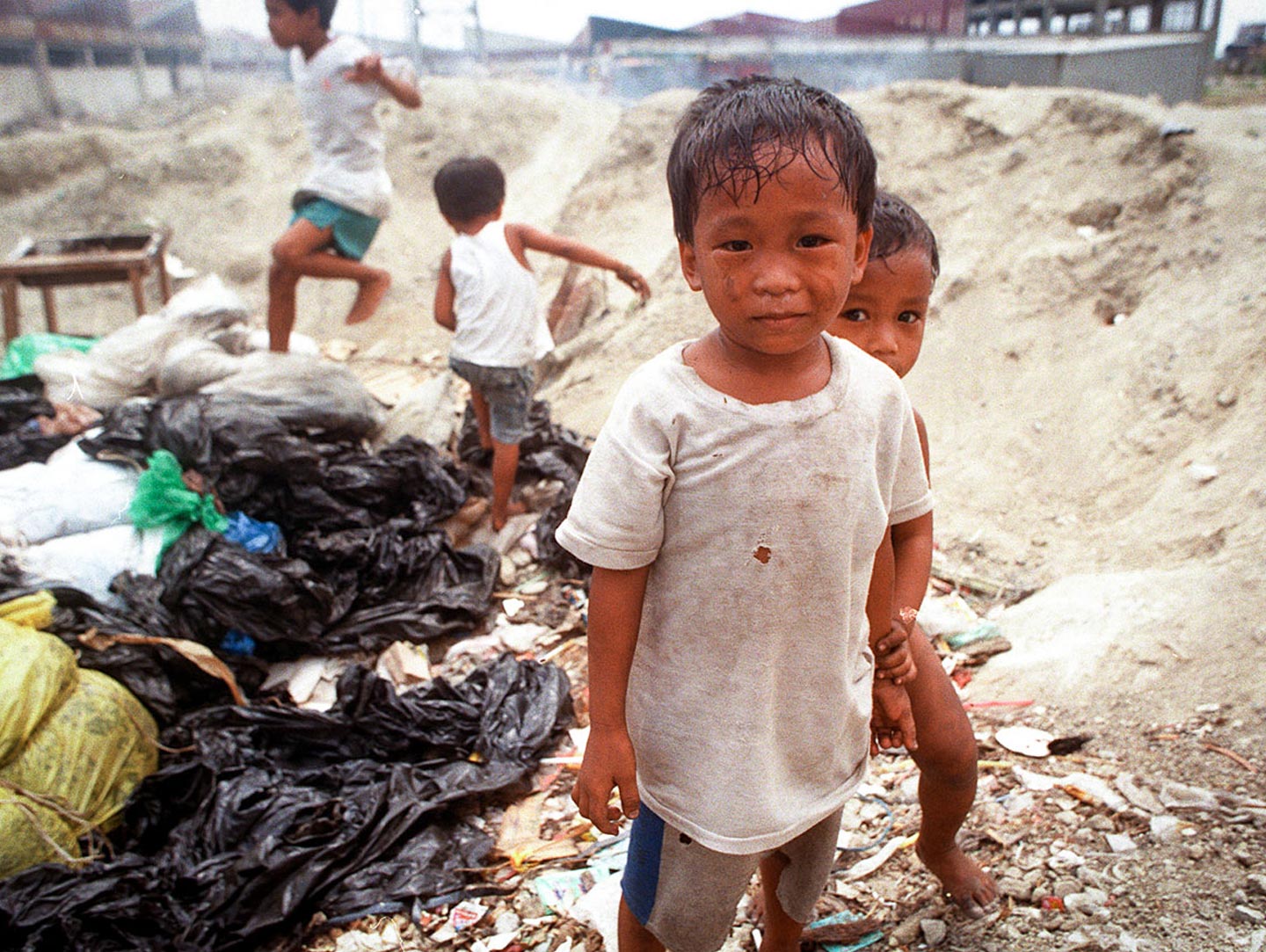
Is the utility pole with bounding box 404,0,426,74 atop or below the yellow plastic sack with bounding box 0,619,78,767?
atop

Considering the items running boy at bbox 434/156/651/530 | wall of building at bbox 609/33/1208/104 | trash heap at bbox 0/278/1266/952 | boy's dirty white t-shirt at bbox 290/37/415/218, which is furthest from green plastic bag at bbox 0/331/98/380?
wall of building at bbox 609/33/1208/104

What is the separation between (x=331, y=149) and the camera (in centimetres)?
500

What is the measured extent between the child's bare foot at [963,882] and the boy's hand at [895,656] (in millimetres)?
726

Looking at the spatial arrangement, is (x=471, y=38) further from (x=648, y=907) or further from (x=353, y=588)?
(x=648, y=907)

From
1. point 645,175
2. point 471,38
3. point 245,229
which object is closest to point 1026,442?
point 645,175

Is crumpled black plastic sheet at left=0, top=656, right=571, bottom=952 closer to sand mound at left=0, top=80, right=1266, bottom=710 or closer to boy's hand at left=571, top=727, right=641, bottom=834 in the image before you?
boy's hand at left=571, top=727, right=641, bottom=834

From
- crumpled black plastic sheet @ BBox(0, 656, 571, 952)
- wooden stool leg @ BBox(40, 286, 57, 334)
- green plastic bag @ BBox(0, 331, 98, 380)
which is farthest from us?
wooden stool leg @ BBox(40, 286, 57, 334)

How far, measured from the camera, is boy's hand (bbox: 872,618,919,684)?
1.50 metres

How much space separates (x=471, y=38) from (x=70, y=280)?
794 cm

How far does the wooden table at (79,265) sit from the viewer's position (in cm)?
663

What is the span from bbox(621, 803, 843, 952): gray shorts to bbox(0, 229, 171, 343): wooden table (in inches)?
269

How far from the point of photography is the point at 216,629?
343 cm

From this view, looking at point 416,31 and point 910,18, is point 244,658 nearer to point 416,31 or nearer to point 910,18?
point 910,18

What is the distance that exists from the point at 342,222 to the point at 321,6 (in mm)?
1134
